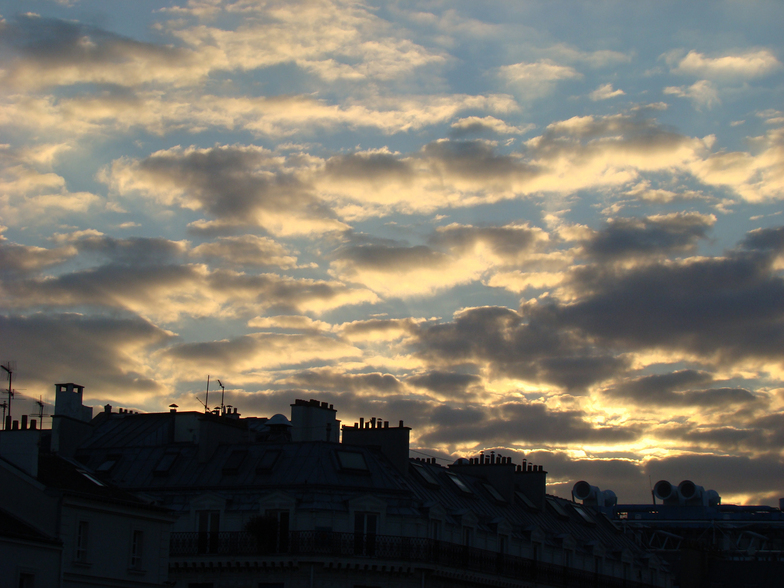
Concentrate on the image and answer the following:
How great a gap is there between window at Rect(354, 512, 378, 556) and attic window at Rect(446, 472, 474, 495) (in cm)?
1122

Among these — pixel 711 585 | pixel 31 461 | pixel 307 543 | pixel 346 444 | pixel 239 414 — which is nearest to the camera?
pixel 31 461

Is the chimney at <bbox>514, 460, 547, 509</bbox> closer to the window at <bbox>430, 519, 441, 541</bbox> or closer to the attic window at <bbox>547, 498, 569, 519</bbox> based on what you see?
the attic window at <bbox>547, 498, 569, 519</bbox>

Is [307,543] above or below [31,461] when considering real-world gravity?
below

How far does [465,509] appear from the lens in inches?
2274

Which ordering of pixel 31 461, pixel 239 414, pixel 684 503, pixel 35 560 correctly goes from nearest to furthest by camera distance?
pixel 35 560, pixel 31 461, pixel 239 414, pixel 684 503

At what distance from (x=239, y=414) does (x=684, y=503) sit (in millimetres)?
55892

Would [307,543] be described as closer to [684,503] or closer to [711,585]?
[711,585]

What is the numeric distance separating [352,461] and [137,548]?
13.7 meters

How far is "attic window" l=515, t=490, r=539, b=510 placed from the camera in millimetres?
68750

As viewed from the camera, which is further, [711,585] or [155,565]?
[711,585]

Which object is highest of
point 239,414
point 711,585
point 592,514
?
point 239,414

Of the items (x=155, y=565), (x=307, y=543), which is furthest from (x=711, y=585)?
(x=155, y=565)

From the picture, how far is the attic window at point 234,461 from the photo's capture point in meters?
55.9

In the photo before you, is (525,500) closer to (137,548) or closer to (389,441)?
(389,441)
